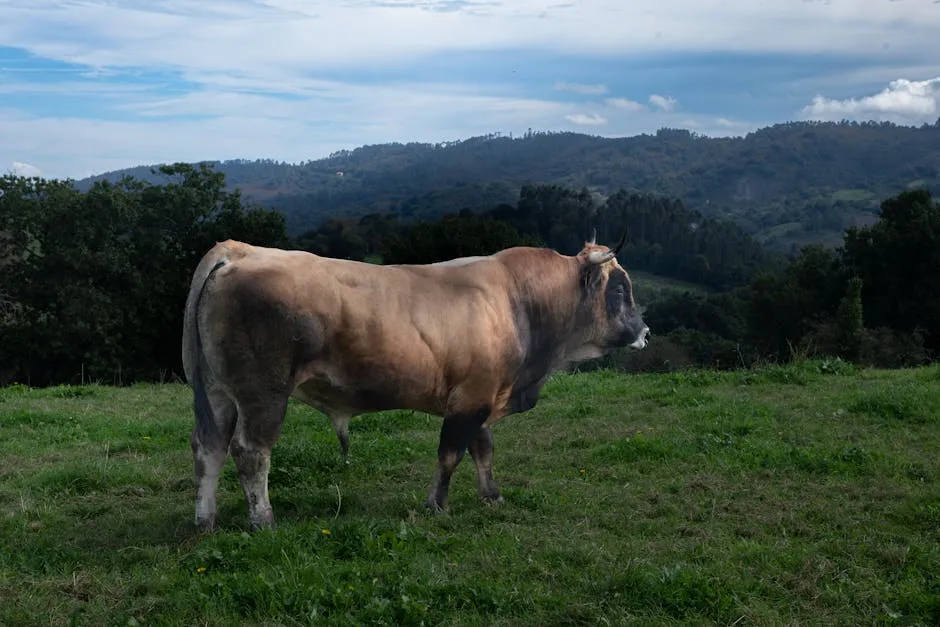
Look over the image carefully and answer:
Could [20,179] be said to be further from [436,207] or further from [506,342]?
[436,207]

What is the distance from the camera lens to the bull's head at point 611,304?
848 centimetres

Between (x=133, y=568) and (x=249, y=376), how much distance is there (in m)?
1.59

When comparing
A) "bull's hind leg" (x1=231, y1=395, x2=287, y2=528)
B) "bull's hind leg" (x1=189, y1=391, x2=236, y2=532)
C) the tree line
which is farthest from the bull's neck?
the tree line

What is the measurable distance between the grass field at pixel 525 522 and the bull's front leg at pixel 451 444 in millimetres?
240

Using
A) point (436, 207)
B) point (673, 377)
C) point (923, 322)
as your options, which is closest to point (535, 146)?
point (436, 207)

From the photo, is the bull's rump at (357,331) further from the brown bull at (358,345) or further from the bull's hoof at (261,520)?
the bull's hoof at (261,520)

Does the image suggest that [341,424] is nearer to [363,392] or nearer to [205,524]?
[363,392]

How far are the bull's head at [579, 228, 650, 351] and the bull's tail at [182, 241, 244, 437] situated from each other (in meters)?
3.46

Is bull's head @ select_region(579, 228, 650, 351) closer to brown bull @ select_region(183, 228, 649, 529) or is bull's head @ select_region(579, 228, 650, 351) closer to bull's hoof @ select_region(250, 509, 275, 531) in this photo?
A: brown bull @ select_region(183, 228, 649, 529)

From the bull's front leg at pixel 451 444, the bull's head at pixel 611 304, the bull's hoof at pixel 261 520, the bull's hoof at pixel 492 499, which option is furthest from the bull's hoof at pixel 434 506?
the bull's head at pixel 611 304

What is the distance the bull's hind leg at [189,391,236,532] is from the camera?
7031 mm

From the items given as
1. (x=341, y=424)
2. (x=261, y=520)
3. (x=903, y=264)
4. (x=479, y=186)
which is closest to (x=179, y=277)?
(x=341, y=424)

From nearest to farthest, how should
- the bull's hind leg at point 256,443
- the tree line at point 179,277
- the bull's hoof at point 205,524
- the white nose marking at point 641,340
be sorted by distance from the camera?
1. the bull's hind leg at point 256,443
2. the bull's hoof at point 205,524
3. the white nose marking at point 641,340
4. the tree line at point 179,277

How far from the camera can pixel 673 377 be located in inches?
549
